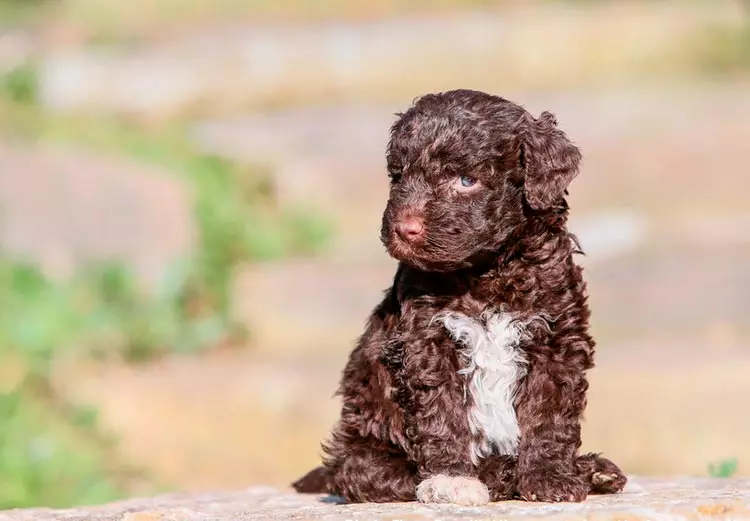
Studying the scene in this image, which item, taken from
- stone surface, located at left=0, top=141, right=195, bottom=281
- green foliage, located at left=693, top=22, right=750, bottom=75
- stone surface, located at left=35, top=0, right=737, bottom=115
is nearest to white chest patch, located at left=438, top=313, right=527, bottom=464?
stone surface, located at left=0, top=141, right=195, bottom=281

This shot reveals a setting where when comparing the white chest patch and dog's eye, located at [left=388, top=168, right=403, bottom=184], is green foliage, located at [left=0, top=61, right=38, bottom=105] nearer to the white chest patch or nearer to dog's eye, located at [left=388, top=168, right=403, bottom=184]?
dog's eye, located at [left=388, top=168, right=403, bottom=184]

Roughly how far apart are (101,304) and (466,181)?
11.3 metres

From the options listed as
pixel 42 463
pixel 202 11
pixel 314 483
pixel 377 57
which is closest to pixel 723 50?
pixel 377 57

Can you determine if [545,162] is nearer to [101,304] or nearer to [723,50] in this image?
[101,304]

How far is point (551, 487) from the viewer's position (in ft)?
22.0

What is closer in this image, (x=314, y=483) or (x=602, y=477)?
(x=602, y=477)

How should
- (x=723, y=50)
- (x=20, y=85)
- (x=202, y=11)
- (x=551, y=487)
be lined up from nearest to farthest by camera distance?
(x=551, y=487)
(x=20, y=85)
(x=723, y=50)
(x=202, y=11)

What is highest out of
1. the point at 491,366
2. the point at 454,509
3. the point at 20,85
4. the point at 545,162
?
the point at 20,85

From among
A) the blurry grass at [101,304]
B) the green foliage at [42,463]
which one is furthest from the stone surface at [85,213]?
the green foliage at [42,463]

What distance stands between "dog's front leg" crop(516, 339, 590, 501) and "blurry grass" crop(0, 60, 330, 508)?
5.49m

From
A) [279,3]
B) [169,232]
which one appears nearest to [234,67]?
[279,3]

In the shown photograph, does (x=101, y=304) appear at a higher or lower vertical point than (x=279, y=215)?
lower

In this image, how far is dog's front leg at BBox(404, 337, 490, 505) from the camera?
6.72 meters

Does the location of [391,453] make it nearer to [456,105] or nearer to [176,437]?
[456,105]
